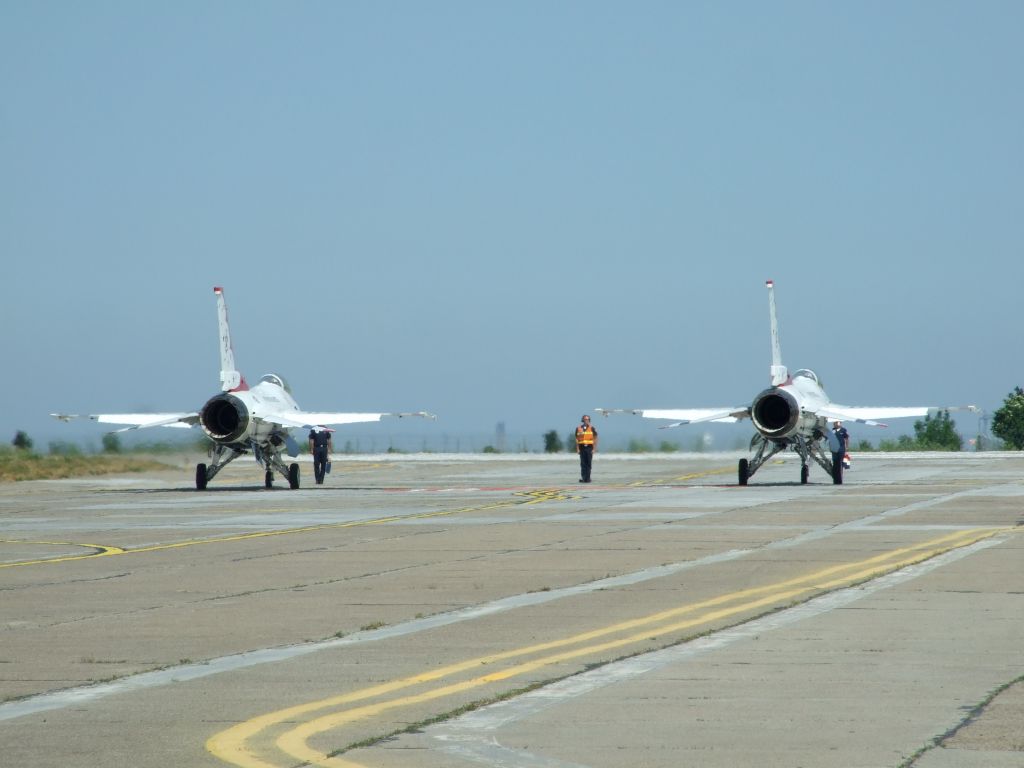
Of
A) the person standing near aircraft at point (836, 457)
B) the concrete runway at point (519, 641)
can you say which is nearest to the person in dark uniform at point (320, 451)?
the person standing near aircraft at point (836, 457)

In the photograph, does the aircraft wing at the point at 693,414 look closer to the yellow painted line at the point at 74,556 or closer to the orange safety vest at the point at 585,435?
the orange safety vest at the point at 585,435

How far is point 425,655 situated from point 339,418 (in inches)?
1393

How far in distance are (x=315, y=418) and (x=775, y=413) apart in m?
13.5

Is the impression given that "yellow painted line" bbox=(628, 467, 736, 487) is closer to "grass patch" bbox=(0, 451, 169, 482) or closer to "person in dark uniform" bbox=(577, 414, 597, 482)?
"person in dark uniform" bbox=(577, 414, 597, 482)

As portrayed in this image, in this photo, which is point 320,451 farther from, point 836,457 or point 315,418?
point 836,457

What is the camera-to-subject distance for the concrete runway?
356 inches

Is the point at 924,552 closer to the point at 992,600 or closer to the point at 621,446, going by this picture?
the point at 992,600

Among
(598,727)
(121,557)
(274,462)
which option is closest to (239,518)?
(121,557)

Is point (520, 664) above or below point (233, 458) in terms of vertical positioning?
below

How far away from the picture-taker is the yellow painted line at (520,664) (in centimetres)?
892

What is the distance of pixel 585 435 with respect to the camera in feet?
157

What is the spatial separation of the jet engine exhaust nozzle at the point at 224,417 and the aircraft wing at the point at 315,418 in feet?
2.31

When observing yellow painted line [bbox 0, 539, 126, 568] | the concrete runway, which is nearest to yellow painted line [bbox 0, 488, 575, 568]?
yellow painted line [bbox 0, 539, 126, 568]

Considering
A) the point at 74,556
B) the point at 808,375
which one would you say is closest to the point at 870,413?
the point at 808,375
